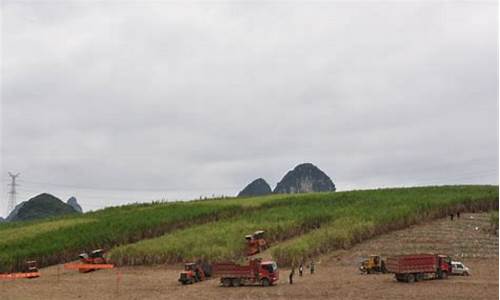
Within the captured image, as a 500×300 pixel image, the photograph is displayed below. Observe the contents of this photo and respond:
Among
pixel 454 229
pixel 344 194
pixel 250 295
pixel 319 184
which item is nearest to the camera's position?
pixel 250 295

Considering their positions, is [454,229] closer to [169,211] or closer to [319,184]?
[169,211]

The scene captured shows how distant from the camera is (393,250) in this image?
131 ft

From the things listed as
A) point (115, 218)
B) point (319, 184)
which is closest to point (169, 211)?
point (115, 218)

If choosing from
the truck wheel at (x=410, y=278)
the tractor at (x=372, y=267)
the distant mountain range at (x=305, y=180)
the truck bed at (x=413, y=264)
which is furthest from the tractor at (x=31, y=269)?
the distant mountain range at (x=305, y=180)

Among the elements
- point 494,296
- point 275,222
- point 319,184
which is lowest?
point 494,296

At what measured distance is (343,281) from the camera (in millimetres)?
31516

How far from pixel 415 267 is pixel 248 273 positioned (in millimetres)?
7590

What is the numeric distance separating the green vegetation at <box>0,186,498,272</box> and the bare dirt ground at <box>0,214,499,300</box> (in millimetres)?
1378

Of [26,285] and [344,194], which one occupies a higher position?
[344,194]

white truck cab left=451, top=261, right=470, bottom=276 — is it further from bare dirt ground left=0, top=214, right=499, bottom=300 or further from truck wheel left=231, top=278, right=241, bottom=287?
truck wheel left=231, top=278, right=241, bottom=287

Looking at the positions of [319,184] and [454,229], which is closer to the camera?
[454,229]

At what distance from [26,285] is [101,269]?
677cm

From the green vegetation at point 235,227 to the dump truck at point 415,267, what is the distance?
9.20 meters

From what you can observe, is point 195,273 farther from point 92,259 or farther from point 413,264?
point 413,264
